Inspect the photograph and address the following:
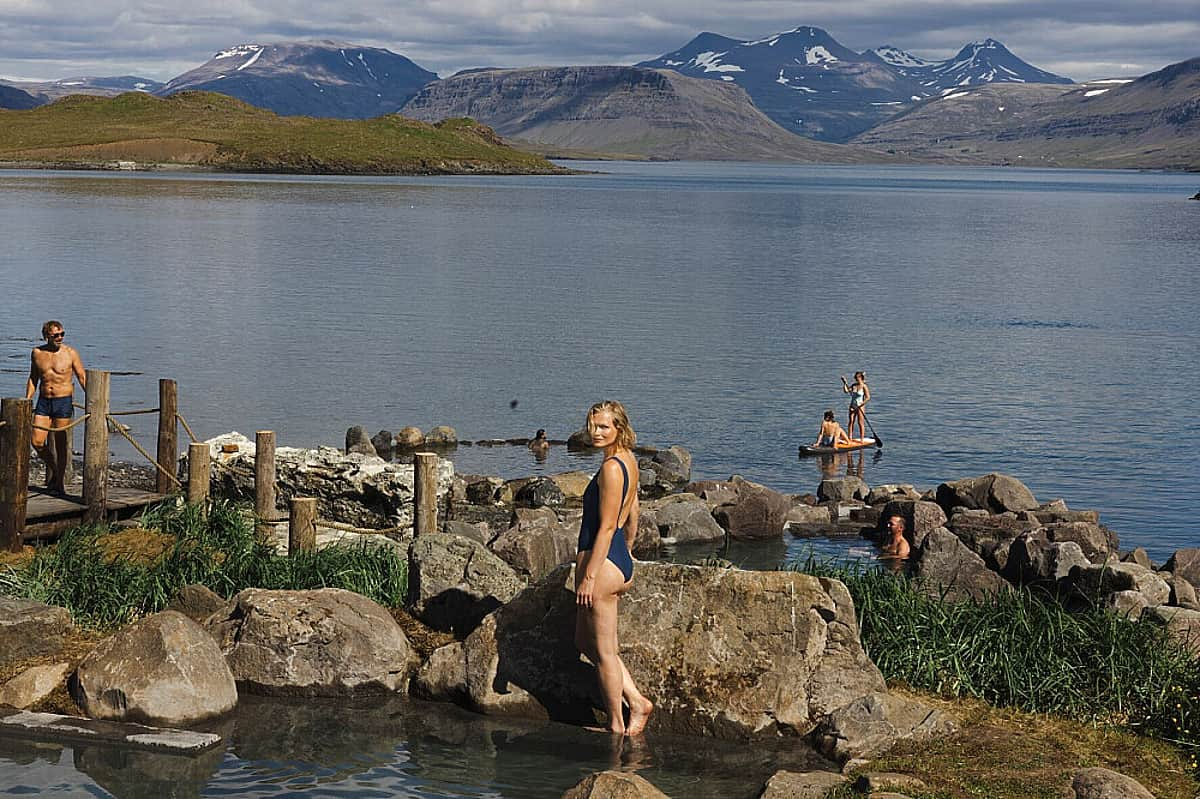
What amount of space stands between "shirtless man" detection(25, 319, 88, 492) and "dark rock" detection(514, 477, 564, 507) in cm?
1011

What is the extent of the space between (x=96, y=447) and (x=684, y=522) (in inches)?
461

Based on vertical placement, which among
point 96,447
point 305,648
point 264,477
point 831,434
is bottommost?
point 831,434

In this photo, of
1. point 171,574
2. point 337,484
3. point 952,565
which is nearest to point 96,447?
point 171,574

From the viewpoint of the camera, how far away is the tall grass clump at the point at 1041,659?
13.9m

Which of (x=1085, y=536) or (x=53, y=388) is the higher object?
(x=53, y=388)

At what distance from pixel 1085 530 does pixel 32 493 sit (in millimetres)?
18075

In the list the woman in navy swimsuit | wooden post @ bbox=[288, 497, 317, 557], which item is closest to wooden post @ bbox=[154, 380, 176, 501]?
wooden post @ bbox=[288, 497, 317, 557]

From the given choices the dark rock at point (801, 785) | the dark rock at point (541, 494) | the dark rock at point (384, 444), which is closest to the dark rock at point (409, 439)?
the dark rock at point (384, 444)

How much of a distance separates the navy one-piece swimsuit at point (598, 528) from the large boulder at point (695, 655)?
4.27ft

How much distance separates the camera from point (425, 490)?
809 inches

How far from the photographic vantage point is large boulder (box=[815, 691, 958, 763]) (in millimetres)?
13000

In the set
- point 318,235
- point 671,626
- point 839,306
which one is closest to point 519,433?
point 671,626

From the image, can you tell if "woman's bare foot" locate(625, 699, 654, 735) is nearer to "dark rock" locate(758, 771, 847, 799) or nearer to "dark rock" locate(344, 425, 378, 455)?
"dark rock" locate(758, 771, 847, 799)

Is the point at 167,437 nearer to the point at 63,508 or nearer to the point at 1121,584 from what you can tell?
the point at 63,508
